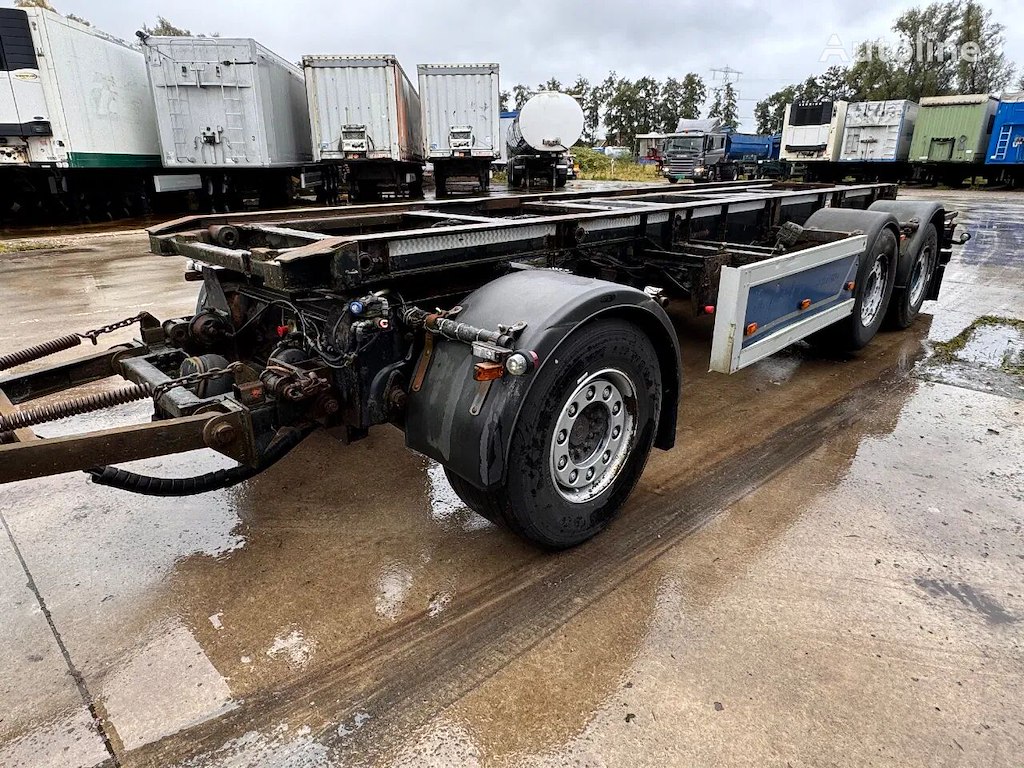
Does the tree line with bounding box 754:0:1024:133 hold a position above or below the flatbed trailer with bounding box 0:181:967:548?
above

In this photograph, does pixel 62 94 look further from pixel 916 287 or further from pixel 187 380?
pixel 916 287

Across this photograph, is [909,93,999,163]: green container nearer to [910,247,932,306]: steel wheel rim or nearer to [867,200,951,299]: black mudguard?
[867,200,951,299]: black mudguard

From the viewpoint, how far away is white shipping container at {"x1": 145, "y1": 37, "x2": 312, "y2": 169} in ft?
48.2

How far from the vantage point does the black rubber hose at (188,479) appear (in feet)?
8.78

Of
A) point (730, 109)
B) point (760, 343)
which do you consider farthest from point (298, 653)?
point (730, 109)

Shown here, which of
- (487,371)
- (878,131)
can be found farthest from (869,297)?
(878,131)

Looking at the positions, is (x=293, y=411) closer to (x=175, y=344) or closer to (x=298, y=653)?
(x=298, y=653)

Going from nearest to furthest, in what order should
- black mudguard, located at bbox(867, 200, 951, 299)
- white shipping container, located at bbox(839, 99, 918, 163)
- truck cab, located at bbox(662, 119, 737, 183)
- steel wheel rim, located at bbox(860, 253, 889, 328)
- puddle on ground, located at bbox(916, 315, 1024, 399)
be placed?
puddle on ground, located at bbox(916, 315, 1024, 399) → steel wheel rim, located at bbox(860, 253, 889, 328) → black mudguard, located at bbox(867, 200, 951, 299) → white shipping container, located at bbox(839, 99, 918, 163) → truck cab, located at bbox(662, 119, 737, 183)

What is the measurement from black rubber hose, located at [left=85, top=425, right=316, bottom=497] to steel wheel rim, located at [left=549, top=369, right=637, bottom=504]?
3.48 feet

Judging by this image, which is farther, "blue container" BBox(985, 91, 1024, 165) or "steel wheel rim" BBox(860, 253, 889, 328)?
"blue container" BBox(985, 91, 1024, 165)

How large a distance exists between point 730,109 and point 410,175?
267 ft

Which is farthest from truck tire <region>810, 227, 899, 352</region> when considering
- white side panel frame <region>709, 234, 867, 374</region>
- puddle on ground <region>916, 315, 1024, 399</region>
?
white side panel frame <region>709, 234, 867, 374</region>

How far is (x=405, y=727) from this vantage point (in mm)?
2129

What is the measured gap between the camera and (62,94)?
44.6ft
